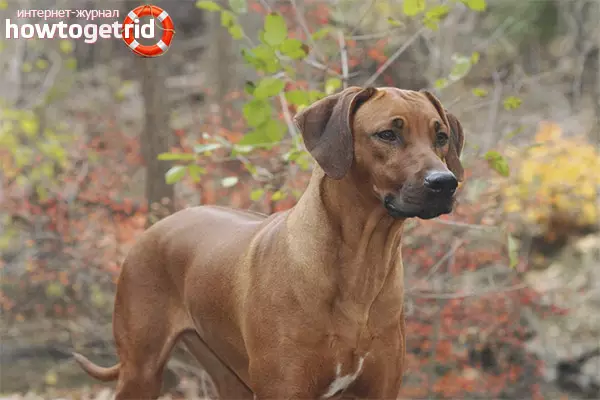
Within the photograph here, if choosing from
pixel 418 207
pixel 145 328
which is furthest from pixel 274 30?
pixel 418 207

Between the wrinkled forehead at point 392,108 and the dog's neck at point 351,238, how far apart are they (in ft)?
0.73

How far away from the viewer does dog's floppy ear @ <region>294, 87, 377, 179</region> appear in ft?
10.1

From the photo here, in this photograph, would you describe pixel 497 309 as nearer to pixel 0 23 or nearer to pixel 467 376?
pixel 467 376

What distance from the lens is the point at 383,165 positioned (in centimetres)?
303

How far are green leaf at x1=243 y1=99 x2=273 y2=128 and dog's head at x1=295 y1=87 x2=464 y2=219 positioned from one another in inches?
47.3

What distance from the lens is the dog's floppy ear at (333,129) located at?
3082mm

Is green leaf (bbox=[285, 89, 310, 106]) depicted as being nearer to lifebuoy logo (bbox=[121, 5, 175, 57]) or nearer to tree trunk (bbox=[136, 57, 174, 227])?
lifebuoy logo (bbox=[121, 5, 175, 57])

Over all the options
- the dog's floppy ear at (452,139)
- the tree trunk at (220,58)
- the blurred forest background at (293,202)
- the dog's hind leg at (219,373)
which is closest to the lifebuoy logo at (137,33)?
the blurred forest background at (293,202)

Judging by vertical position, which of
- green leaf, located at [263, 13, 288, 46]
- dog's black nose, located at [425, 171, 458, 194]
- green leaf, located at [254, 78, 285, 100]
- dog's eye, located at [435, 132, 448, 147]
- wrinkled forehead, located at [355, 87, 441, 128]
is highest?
green leaf, located at [263, 13, 288, 46]

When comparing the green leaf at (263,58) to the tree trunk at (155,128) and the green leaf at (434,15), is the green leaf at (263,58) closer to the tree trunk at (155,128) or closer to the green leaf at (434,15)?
the green leaf at (434,15)

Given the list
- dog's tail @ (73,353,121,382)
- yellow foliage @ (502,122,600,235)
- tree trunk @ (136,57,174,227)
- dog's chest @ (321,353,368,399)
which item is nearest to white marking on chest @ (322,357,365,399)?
dog's chest @ (321,353,368,399)

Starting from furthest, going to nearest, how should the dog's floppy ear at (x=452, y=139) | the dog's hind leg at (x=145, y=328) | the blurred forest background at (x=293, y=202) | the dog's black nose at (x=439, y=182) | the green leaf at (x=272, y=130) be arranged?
the blurred forest background at (x=293, y=202) < the green leaf at (x=272, y=130) < the dog's hind leg at (x=145, y=328) < the dog's floppy ear at (x=452, y=139) < the dog's black nose at (x=439, y=182)

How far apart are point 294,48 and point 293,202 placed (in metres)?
2.34

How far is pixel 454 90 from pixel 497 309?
4.00 metres
